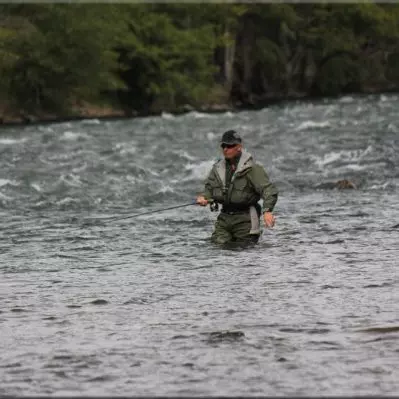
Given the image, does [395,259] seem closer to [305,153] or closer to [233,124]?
[305,153]

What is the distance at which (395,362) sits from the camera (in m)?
8.16

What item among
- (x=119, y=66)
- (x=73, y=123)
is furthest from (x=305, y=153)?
(x=119, y=66)

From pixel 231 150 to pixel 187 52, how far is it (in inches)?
2144

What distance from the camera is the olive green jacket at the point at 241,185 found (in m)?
13.7

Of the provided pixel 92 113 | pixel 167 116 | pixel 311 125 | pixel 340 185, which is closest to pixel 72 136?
pixel 311 125

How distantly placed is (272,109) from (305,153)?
97.6 feet

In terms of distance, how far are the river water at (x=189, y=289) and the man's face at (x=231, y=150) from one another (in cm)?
108

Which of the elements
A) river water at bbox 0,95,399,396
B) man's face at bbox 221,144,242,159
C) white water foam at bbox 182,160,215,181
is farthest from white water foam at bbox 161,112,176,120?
man's face at bbox 221,144,242,159

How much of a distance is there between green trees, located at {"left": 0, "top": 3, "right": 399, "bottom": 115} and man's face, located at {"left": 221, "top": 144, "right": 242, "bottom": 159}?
133ft

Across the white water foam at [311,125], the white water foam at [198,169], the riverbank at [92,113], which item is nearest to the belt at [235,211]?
the white water foam at [198,169]

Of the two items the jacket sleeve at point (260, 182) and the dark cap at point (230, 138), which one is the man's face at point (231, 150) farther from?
the jacket sleeve at point (260, 182)

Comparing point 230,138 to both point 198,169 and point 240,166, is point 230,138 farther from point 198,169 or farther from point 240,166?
point 198,169

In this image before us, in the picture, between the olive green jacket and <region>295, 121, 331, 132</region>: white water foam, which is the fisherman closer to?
the olive green jacket

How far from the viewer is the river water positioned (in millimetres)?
8039
